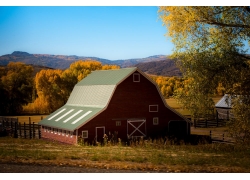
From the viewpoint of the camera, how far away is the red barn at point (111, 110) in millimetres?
26828

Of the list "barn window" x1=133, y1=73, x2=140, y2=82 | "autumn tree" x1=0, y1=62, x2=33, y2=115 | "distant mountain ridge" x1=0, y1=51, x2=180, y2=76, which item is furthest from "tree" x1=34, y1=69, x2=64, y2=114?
"barn window" x1=133, y1=73, x2=140, y2=82

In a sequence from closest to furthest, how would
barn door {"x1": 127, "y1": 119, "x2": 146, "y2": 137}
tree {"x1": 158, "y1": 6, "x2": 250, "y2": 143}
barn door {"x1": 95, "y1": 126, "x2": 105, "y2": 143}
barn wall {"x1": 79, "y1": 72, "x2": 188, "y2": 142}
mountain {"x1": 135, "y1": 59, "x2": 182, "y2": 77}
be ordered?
tree {"x1": 158, "y1": 6, "x2": 250, "y2": 143}
mountain {"x1": 135, "y1": 59, "x2": 182, "y2": 77}
barn door {"x1": 95, "y1": 126, "x2": 105, "y2": 143}
barn wall {"x1": 79, "y1": 72, "x2": 188, "y2": 142}
barn door {"x1": 127, "y1": 119, "x2": 146, "y2": 137}

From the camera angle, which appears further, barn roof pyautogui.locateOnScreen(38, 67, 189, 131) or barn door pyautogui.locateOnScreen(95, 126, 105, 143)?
barn roof pyautogui.locateOnScreen(38, 67, 189, 131)

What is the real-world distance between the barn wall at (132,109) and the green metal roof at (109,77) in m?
0.48

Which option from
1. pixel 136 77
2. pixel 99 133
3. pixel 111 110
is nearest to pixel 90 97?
pixel 111 110

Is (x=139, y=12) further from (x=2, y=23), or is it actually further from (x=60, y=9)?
(x=2, y=23)

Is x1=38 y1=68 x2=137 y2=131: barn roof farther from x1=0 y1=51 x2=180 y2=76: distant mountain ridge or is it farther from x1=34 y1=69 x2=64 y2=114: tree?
x1=0 y1=51 x2=180 y2=76: distant mountain ridge

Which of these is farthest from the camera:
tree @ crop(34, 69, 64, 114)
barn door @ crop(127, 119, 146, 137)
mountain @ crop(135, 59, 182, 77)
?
barn door @ crop(127, 119, 146, 137)

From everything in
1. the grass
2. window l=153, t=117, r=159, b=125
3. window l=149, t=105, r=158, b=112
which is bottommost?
the grass

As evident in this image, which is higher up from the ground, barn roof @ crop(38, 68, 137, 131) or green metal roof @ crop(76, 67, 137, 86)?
green metal roof @ crop(76, 67, 137, 86)

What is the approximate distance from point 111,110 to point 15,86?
31.8 feet

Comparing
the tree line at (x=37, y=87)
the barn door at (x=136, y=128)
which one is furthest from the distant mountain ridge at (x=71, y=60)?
the barn door at (x=136, y=128)

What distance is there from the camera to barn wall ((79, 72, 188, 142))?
27938 mm

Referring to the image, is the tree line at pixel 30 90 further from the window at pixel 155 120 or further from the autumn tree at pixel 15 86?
the window at pixel 155 120
